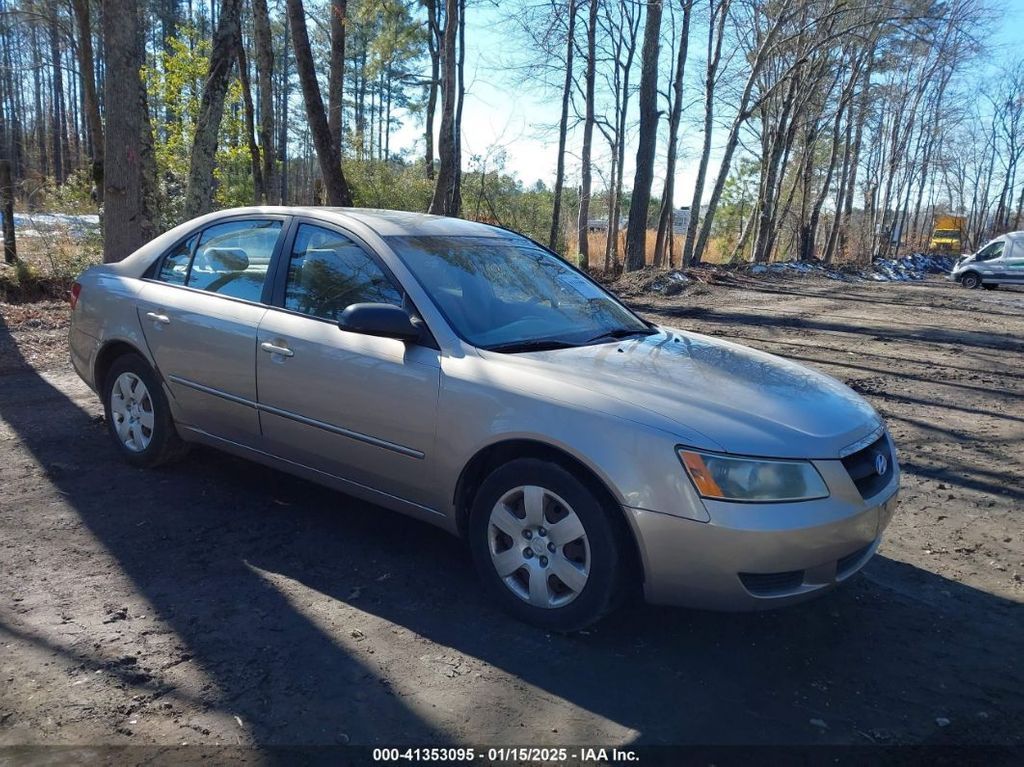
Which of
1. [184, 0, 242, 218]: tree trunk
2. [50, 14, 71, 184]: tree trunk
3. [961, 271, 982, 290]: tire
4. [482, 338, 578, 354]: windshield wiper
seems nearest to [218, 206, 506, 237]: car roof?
[482, 338, 578, 354]: windshield wiper

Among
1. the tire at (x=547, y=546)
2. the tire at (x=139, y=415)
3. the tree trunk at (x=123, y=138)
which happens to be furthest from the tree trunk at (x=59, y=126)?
the tire at (x=547, y=546)

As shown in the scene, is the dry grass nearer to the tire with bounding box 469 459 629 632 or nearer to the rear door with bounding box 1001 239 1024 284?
the tire with bounding box 469 459 629 632

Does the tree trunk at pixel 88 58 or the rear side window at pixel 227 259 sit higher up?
the tree trunk at pixel 88 58

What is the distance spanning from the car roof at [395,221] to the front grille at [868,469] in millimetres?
2359

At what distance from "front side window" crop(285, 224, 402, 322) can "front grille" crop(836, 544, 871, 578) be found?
2.25m

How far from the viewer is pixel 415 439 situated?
3.52 meters

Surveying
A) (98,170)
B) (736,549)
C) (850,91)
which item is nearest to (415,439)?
(736,549)

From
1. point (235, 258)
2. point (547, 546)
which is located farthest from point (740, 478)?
point (235, 258)

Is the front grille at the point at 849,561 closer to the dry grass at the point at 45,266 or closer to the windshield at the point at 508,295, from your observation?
the windshield at the point at 508,295

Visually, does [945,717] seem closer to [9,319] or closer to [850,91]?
[9,319]

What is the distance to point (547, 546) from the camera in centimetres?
321

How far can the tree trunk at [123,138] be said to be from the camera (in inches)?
344

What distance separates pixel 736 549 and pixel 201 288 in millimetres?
3393

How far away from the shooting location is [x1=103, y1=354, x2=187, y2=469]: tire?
478cm
